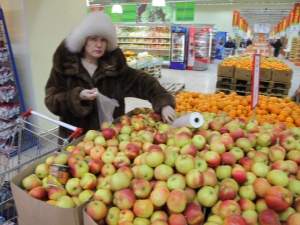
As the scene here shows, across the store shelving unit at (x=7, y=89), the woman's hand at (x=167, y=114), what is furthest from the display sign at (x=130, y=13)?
the woman's hand at (x=167, y=114)

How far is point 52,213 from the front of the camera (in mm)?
1047

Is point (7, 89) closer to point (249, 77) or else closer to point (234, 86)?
point (234, 86)

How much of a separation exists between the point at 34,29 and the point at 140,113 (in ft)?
8.75

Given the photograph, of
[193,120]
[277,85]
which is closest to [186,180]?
[193,120]

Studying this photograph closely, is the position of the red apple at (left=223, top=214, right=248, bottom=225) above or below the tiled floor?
above

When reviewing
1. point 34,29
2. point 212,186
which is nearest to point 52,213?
point 212,186

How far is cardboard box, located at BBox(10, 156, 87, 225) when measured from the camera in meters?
1.03

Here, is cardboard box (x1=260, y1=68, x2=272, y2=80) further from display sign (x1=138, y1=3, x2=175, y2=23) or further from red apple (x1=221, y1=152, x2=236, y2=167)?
display sign (x1=138, y1=3, x2=175, y2=23)

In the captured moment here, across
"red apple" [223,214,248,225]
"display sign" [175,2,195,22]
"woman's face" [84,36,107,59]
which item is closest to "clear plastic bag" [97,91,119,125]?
"woman's face" [84,36,107,59]

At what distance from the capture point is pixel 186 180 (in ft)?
3.75

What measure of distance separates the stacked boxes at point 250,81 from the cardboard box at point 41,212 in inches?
193

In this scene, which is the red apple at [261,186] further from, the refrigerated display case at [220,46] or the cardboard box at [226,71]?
the refrigerated display case at [220,46]

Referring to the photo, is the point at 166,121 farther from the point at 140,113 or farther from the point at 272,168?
the point at 272,168

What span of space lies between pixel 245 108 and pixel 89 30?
1.88m
